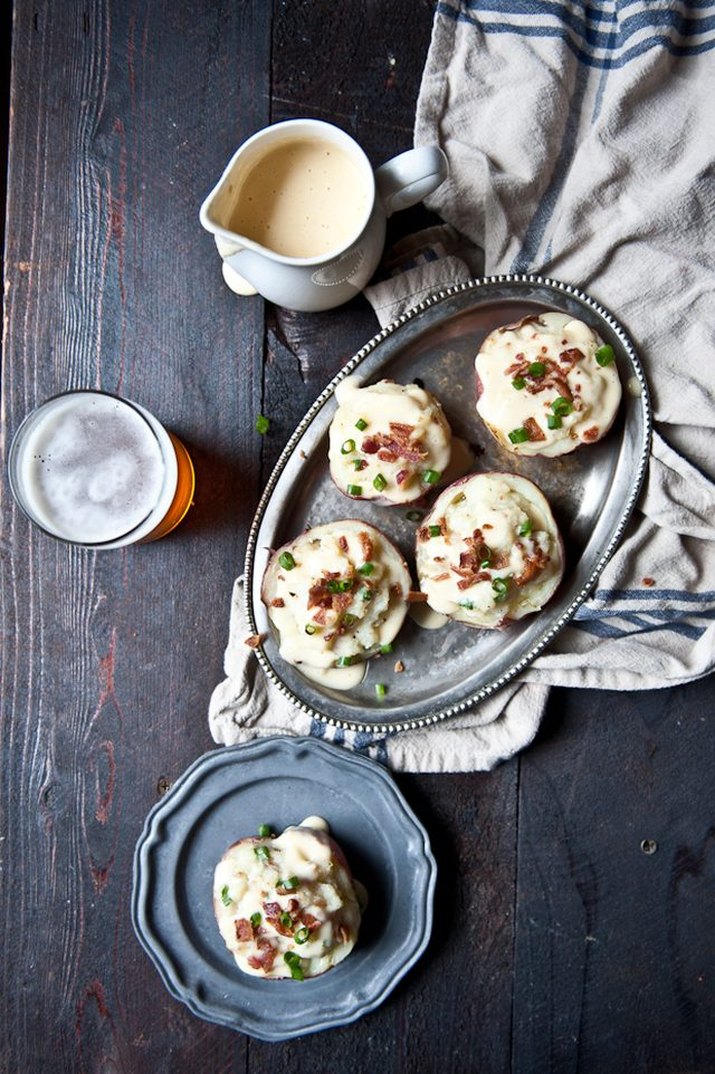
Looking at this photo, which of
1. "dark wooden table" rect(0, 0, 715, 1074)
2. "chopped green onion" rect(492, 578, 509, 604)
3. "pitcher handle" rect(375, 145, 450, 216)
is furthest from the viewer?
"dark wooden table" rect(0, 0, 715, 1074)

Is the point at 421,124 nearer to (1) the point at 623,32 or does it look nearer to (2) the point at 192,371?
(1) the point at 623,32

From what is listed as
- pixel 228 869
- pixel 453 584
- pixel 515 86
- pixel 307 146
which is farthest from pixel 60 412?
pixel 515 86

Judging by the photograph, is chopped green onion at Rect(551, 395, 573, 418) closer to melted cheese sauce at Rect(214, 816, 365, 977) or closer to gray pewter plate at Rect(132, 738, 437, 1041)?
gray pewter plate at Rect(132, 738, 437, 1041)

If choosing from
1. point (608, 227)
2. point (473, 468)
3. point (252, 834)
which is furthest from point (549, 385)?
point (252, 834)

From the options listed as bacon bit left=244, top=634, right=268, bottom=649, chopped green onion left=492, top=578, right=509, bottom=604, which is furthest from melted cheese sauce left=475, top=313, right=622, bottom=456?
bacon bit left=244, top=634, right=268, bottom=649

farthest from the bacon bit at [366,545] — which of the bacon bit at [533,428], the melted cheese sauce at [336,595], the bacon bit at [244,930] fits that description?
the bacon bit at [244,930]

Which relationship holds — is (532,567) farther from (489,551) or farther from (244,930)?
(244,930)

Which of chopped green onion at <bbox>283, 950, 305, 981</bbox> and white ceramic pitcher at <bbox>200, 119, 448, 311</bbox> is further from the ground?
white ceramic pitcher at <bbox>200, 119, 448, 311</bbox>
